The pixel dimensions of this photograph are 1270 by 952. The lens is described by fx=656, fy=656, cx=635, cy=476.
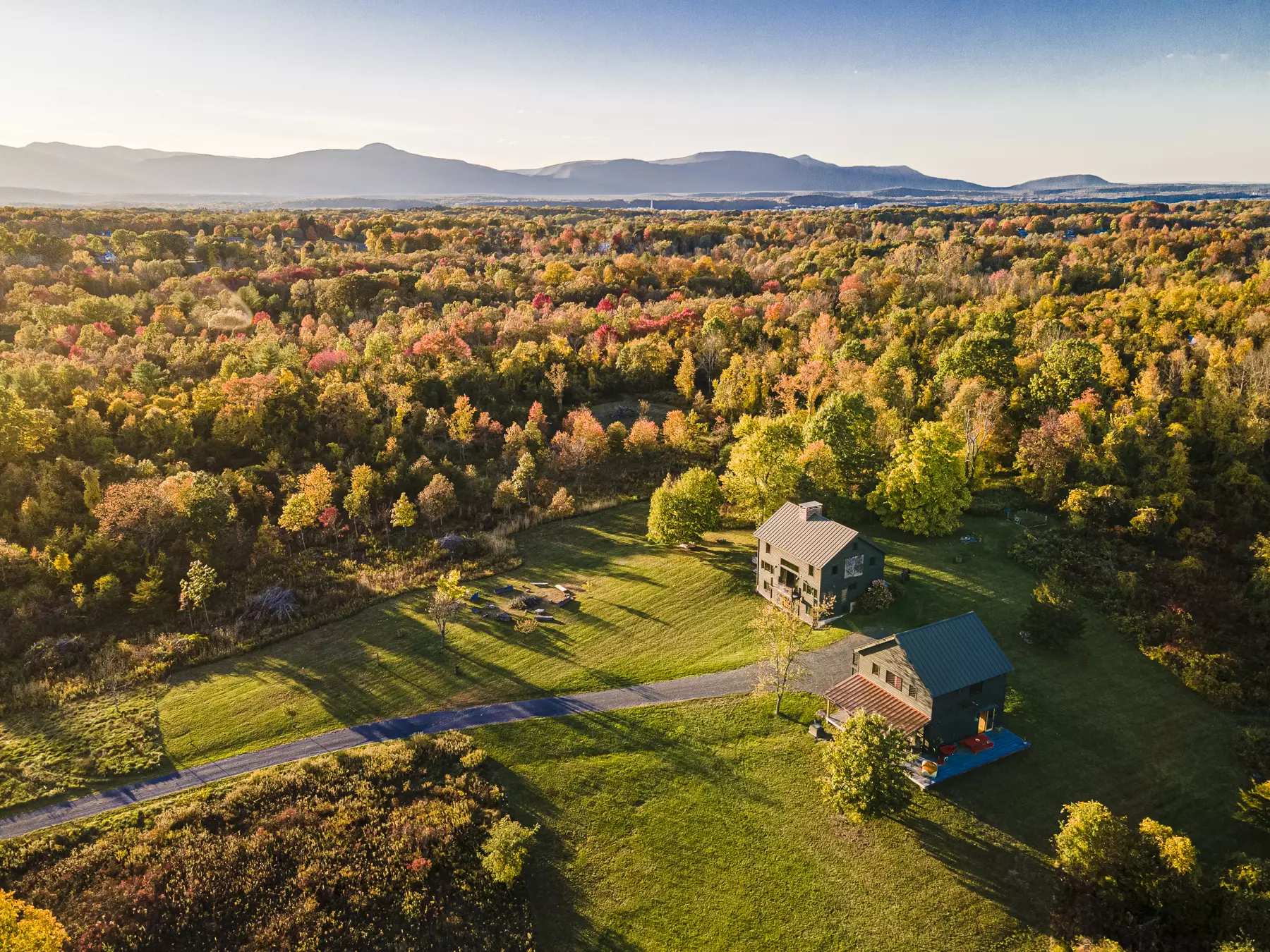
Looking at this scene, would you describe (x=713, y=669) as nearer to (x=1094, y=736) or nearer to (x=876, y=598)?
(x=876, y=598)

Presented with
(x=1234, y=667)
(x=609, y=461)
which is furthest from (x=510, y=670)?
(x=1234, y=667)

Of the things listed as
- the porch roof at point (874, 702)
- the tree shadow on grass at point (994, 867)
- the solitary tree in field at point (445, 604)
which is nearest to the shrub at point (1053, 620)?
the porch roof at point (874, 702)

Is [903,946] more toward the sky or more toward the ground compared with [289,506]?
more toward the ground

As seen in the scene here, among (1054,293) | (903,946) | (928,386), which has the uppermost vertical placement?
(1054,293)

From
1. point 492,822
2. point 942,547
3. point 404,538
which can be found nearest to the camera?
point 492,822

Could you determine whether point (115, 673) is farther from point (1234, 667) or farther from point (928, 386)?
point (928, 386)

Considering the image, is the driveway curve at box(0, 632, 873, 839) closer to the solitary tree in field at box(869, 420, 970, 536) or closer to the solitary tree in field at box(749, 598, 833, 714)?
the solitary tree in field at box(749, 598, 833, 714)

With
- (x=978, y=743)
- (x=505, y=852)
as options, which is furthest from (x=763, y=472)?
(x=505, y=852)
